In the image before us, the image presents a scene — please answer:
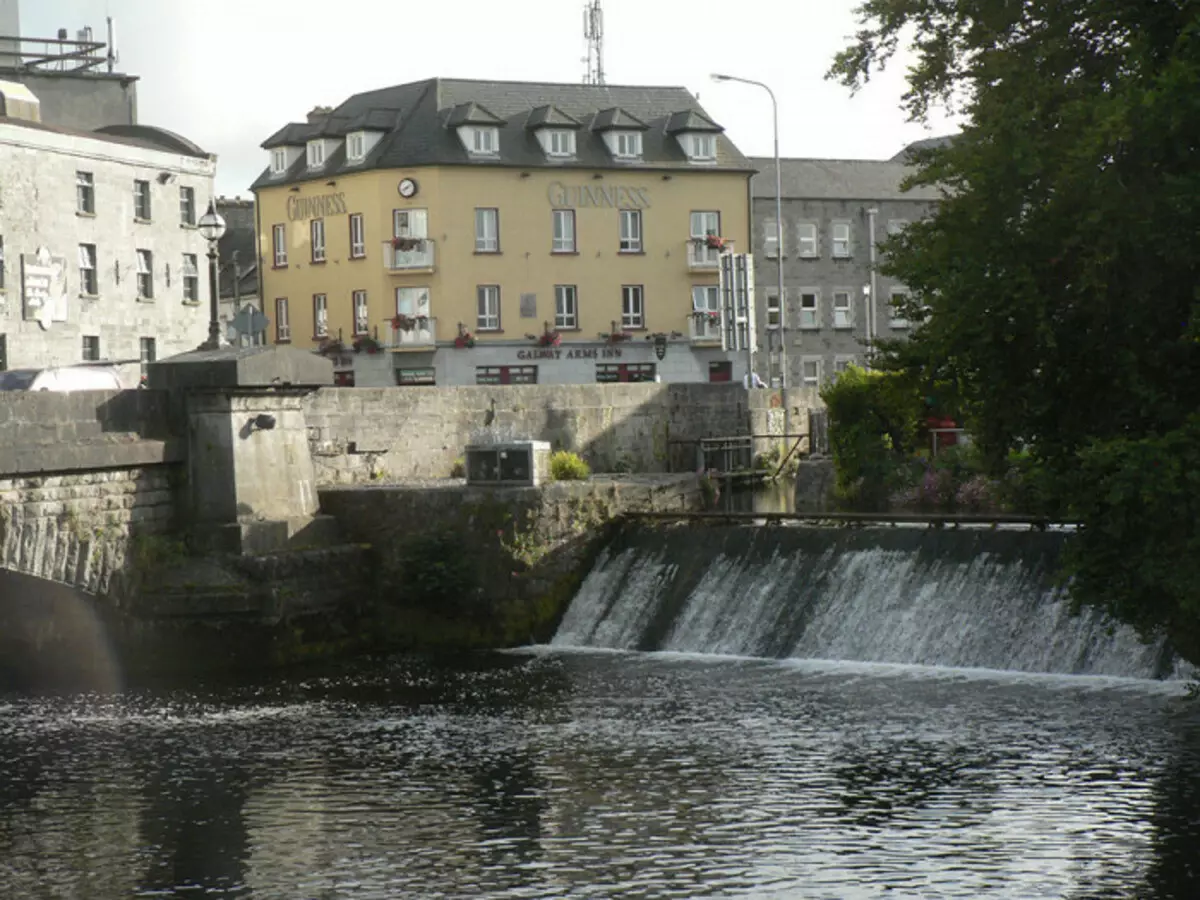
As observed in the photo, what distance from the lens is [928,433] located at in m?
41.3

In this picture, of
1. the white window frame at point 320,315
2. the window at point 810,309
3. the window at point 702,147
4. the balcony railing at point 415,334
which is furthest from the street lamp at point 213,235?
the window at point 810,309

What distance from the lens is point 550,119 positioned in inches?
2803

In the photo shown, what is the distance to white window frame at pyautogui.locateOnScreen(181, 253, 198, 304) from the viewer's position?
63.5m

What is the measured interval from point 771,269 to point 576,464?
155ft

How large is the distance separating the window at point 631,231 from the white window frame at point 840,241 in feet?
43.7

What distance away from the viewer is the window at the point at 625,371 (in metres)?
72.1

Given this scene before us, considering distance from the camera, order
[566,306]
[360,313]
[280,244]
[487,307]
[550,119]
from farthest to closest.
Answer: [280,244] → [566,306] → [550,119] → [360,313] → [487,307]

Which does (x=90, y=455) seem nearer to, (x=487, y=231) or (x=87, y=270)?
(x=87, y=270)

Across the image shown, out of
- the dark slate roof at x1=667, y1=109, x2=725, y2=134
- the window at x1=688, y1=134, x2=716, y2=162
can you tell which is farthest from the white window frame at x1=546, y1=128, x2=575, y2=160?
the window at x1=688, y1=134, x2=716, y2=162

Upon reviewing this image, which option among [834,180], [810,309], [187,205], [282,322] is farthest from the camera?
[834,180]

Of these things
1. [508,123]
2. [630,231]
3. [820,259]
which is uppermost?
[508,123]

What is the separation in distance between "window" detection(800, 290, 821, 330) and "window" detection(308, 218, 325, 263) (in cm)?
2173

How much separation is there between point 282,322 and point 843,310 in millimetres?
24684

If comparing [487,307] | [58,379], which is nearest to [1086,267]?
[58,379]
